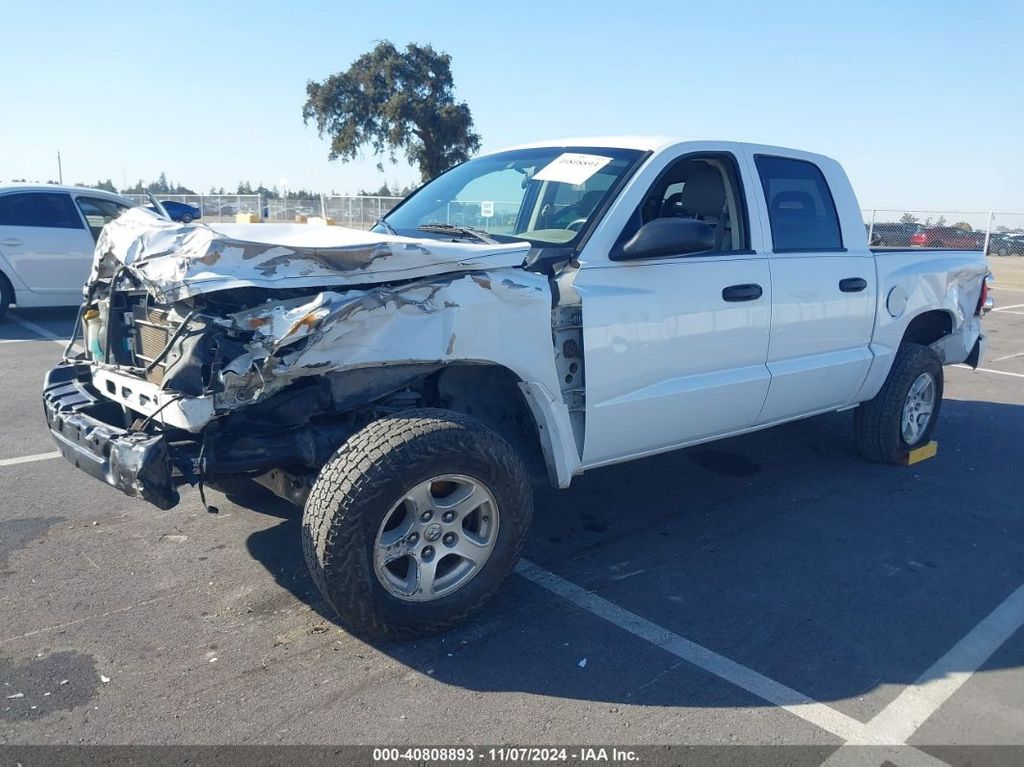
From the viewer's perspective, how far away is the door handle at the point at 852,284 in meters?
5.07

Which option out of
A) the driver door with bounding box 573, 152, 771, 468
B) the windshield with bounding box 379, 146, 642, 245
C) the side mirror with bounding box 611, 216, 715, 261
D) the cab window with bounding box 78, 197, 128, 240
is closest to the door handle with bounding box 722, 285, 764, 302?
the driver door with bounding box 573, 152, 771, 468

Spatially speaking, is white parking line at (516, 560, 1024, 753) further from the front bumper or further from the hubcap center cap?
the front bumper

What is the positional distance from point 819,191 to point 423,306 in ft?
10.1

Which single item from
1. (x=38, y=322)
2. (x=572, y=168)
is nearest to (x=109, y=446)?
(x=572, y=168)

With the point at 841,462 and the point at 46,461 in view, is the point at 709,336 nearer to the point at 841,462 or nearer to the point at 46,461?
the point at 841,462

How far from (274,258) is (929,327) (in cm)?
496

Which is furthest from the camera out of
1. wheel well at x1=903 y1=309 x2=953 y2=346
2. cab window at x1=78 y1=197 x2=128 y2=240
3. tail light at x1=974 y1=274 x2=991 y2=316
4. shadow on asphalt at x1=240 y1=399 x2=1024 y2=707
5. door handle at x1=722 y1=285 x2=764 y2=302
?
cab window at x1=78 y1=197 x2=128 y2=240

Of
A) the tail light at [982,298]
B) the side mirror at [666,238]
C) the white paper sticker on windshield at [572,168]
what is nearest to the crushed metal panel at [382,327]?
the side mirror at [666,238]

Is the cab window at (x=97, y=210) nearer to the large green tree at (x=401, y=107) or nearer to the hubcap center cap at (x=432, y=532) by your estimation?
the hubcap center cap at (x=432, y=532)

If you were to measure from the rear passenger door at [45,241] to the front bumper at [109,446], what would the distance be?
7.69 metres

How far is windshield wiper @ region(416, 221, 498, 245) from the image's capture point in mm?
4188

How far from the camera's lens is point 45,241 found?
34.8 feet

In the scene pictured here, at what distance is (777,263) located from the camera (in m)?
4.67

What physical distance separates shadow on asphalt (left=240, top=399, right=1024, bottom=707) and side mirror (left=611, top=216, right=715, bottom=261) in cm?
149
